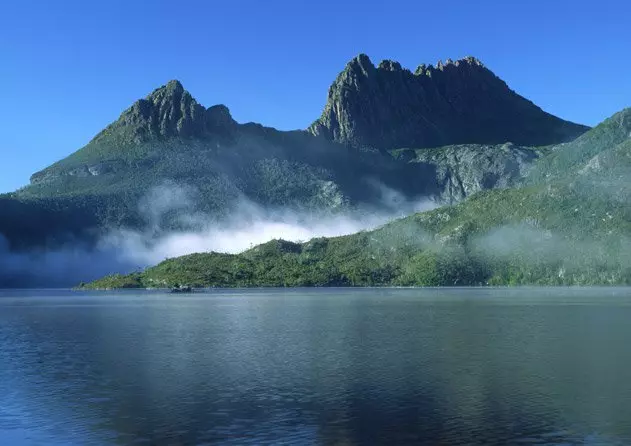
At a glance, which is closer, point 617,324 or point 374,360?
point 374,360

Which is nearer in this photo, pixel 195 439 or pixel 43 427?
pixel 195 439

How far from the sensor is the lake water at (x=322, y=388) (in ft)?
182

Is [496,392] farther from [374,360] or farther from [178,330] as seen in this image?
[178,330]

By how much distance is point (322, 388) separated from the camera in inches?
2997

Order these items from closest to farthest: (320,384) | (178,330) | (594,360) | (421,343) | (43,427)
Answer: (43,427), (320,384), (594,360), (421,343), (178,330)

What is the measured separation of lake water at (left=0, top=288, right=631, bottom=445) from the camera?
55.5 meters

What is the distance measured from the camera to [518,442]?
5147cm

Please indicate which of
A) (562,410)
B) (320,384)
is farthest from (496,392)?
(320,384)

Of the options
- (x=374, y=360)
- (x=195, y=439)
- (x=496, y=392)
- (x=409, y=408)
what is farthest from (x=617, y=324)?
(x=195, y=439)

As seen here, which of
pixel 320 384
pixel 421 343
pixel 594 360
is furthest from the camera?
pixel 421 343

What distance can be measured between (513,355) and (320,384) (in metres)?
38.0

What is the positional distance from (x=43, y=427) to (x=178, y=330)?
332 ft

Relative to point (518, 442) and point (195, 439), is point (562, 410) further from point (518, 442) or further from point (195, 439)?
point (195, 439)

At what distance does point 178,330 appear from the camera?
6265 inches
